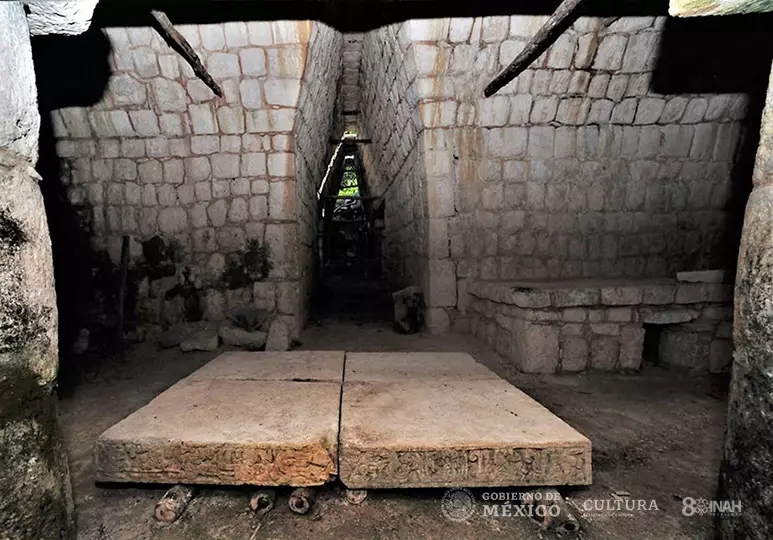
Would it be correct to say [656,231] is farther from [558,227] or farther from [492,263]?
[492,263]

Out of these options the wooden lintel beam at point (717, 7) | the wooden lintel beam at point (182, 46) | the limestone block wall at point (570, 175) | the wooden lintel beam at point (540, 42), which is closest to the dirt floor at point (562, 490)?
the limestone block wall at point (570, 175)

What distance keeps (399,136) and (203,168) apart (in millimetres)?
2780

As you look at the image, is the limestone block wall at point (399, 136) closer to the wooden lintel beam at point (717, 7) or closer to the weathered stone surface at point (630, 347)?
the weathered stone surface at point (630, 347)

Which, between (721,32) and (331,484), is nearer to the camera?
(331,484)

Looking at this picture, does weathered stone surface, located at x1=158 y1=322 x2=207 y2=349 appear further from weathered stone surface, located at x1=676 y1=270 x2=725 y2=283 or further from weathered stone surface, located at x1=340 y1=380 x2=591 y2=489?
weathered stone surface, located at x1=676 y1=270 x2=725 y2=283

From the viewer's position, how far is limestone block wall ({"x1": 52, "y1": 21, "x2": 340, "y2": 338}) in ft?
13.5

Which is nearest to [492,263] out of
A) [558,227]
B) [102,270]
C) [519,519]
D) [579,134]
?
[558,227]

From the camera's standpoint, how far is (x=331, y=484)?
5.90 feet

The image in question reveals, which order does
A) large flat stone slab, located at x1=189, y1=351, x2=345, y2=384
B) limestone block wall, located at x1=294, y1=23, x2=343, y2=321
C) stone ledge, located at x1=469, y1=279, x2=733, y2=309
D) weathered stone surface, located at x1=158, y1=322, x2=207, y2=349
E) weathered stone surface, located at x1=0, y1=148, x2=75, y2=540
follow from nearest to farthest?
weathered stone surface, located at x1=0, y1=148, x2=75, y2=540, large flat stone slab, located at x1=189, y1=351, x2=345, y2=384, stone ledge, located at x1=469, y1=279, x2=733, y2=309, limestone block wall, located at x1=294, y1=23, x2=343, y2=321, weathered stone surface, located at x1=158, y1=322, x2=207, y2=349

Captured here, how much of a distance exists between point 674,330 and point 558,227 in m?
1.62

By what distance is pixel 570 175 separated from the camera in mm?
4422

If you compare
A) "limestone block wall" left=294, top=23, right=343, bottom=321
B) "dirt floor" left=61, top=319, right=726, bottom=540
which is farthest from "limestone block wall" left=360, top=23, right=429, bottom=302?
"dirt floor" left=61, top=319, right=726, bottom=540

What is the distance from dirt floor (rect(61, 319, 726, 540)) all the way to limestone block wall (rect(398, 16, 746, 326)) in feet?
4.94

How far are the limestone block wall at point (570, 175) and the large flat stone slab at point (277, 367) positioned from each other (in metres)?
2.05
